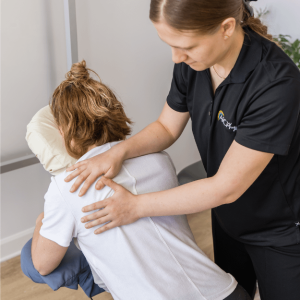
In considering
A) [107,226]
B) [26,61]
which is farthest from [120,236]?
[26,61]

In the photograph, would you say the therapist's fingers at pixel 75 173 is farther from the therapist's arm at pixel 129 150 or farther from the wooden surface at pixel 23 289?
the wooden surface at pixel 23 289

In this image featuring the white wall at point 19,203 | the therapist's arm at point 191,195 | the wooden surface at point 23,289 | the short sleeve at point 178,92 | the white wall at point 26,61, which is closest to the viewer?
the therapist's arm at point 191,195

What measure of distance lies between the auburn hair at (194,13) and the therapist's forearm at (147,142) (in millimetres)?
404

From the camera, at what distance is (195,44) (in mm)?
817

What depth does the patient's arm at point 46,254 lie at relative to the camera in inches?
39.1

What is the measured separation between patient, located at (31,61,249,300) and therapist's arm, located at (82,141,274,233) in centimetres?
4

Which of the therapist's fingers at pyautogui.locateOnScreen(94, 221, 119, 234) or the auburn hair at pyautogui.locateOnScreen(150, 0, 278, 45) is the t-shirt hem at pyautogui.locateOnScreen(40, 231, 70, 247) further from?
the auburn hair at pyautogui.locateOnScreen(150, 0, 278, 45)

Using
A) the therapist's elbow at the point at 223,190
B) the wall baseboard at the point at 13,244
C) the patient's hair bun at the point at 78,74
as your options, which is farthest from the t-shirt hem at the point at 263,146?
the wall baseboard at the point at 13,244

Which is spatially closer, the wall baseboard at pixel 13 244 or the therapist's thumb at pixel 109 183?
the therapist's thumb at pixel 109 183

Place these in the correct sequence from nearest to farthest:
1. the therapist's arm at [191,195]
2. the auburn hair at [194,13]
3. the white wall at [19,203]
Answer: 1. the auburn hair at [194,13]
2. the therapist's arm at [191,195]
3. the white wall at [19,203]

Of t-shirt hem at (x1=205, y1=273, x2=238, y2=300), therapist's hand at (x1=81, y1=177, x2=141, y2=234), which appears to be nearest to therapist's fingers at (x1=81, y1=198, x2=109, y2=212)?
therapist's hand at (x1=81, y1=177, x2=141, y2=234)

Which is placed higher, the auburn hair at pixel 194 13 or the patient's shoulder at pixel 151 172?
the auburn hair at pixel 194 13

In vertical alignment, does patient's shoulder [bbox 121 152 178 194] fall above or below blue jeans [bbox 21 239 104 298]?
above

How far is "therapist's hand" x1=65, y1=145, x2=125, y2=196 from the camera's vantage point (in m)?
0.93
